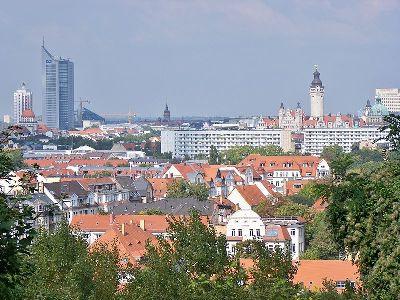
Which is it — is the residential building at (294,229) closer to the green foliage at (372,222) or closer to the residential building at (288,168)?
the green foliage at (372,222)

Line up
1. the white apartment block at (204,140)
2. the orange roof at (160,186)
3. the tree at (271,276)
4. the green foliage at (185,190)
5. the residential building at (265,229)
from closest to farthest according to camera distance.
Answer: the tree at (271,276), the residential building at (265,229), the green foliage at (185,190), the orange roof at (160,186), the white apartment block at (204,140)

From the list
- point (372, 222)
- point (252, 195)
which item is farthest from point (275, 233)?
point (372, 222)

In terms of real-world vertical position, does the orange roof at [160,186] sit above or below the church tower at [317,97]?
below

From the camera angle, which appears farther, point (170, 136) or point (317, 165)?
point (170, 136)

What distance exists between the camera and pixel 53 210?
37.5 feet

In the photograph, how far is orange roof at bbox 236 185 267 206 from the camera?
70.5 metres

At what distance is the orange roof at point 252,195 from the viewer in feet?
231

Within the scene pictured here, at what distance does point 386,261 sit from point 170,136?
15557cm

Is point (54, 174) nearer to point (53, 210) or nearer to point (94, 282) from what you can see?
point (94, 282)

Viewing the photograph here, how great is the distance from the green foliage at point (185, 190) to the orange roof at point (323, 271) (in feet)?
127

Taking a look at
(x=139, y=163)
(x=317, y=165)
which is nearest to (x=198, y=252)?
(x=317, y=165)

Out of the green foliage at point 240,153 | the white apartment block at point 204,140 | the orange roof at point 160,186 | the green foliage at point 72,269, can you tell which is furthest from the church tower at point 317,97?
the green foliage at point 72,269

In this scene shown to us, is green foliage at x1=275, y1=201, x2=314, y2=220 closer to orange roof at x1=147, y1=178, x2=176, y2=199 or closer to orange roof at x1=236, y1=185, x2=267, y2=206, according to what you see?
orange roof at x1=236, y1=185, x2=267, y2=206

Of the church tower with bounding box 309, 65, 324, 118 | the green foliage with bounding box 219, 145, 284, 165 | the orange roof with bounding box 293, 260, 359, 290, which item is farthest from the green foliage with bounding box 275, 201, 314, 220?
the church tower with bounding box 309, 65, 324, 118
